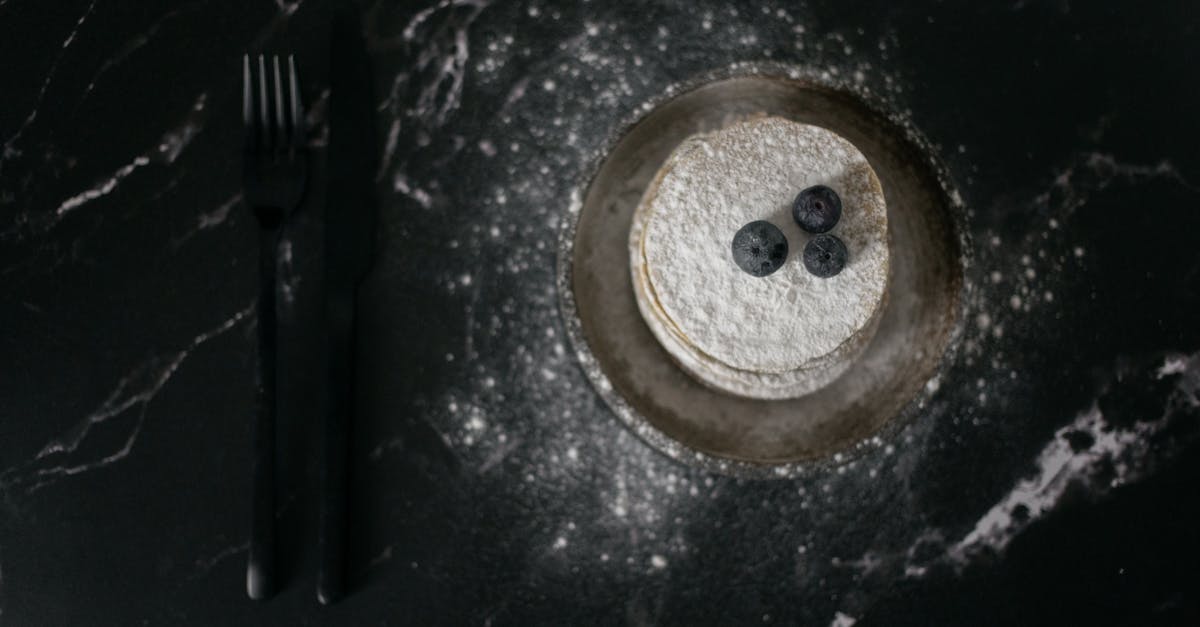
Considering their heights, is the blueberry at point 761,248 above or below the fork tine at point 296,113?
above

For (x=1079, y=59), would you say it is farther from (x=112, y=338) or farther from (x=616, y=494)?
(x=112, y=338)

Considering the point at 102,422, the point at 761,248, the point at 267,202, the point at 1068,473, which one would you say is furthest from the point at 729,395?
the point at 102,422

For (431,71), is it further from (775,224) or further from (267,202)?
(775,224)

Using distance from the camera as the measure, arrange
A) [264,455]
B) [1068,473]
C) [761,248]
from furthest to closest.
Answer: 1. [1068,473]
2. [264,455]
3. [761,248]

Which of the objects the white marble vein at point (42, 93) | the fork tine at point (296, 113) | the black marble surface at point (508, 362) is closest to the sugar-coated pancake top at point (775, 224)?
the black marble surface at point (508, 362)

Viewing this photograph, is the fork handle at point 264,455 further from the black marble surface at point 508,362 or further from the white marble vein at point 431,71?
the white marble vein at point 431,71
